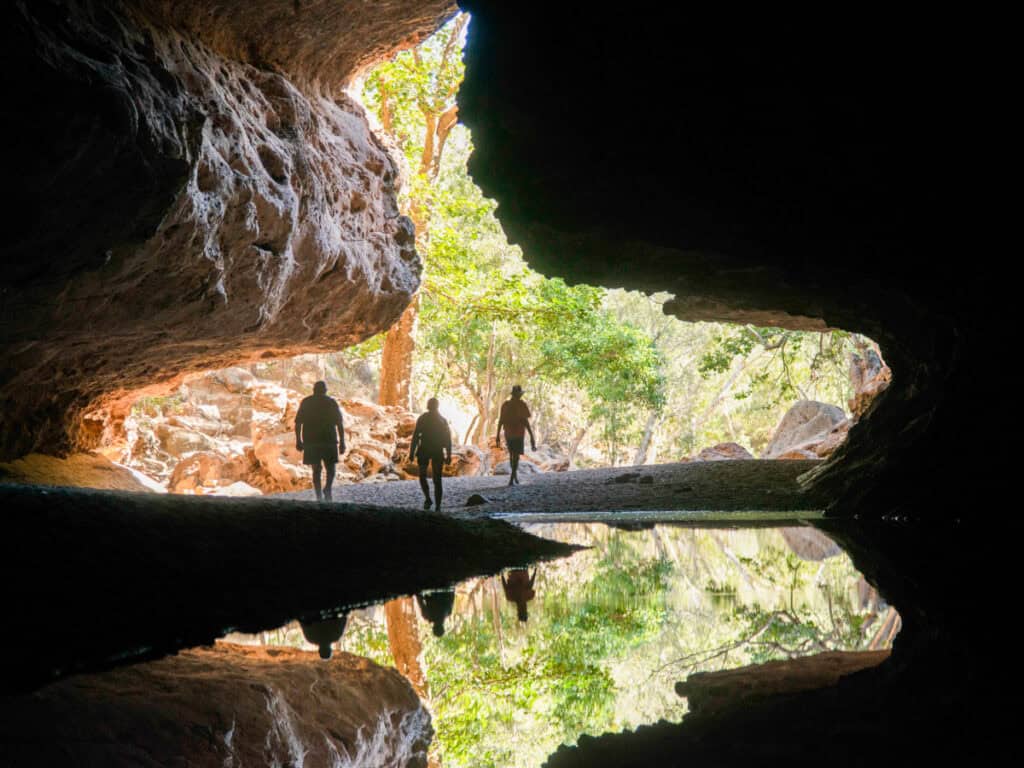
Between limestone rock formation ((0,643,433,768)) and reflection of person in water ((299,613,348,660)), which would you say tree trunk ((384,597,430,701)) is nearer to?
limestone rock formation ((0,643,433,768))

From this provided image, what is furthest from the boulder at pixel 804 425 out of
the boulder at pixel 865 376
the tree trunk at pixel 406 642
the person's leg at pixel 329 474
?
the tree trunk at pixel 406 642

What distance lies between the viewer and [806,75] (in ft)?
19.5

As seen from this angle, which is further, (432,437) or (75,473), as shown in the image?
(75,473)

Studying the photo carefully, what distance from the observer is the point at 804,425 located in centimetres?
2034

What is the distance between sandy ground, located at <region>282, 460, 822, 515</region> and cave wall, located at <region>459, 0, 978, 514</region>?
167cm

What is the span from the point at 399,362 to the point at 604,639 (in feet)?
61.8

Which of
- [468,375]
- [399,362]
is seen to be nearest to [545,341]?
[468,375]

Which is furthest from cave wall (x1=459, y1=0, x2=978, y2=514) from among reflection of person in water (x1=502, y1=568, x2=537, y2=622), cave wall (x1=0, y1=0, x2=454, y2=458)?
Result: reflection of person in water (x1=502, y1=568, x2=537, y2=622)

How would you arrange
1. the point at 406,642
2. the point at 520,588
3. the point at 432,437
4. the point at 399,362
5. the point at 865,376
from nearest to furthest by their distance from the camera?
the point at 406,642, the point at 520,588, the point at 432,437, the point at 865,376, the point at 399,362

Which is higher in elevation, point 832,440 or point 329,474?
point 832,440

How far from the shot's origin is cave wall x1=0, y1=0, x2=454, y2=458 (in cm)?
576

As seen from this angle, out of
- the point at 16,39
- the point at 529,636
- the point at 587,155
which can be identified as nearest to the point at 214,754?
the point at 529,636

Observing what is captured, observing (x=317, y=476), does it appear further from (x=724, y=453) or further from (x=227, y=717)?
(x=724, y=453)

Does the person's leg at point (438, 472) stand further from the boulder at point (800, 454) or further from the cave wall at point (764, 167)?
the boulder at point (800, 454)
